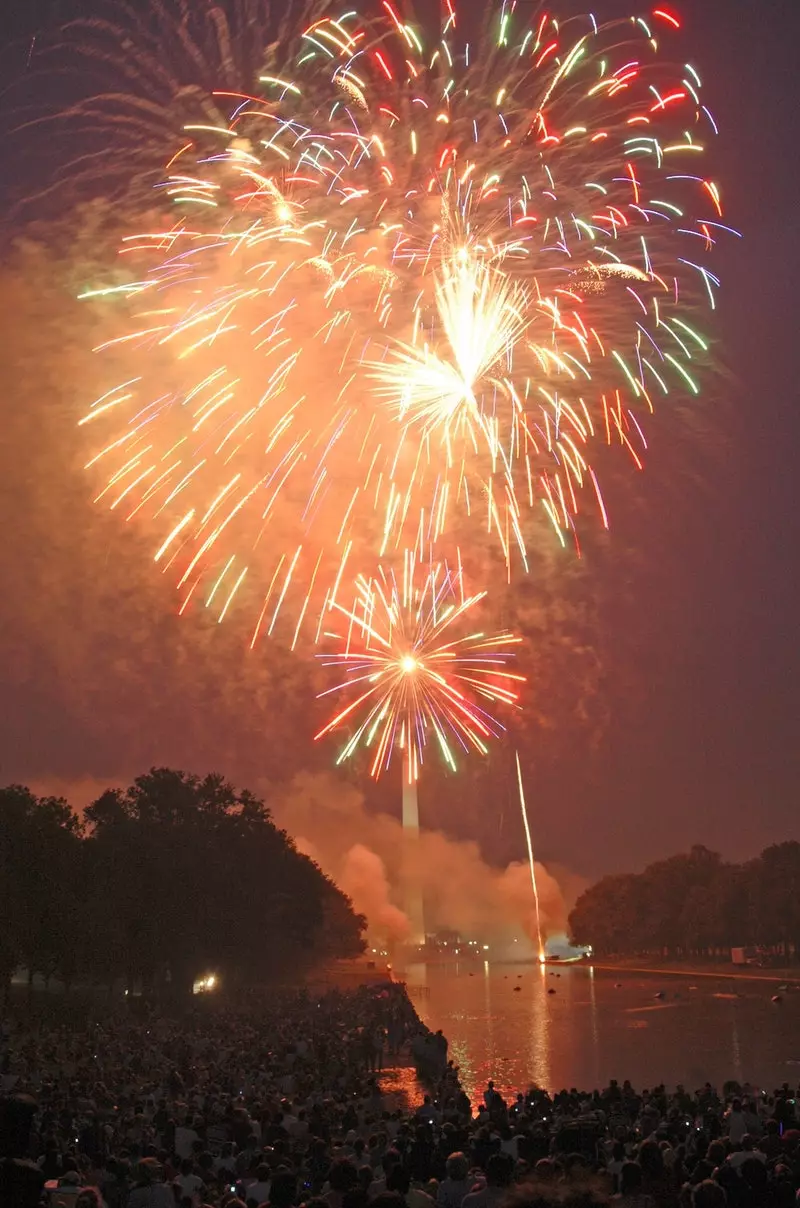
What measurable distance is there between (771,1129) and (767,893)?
303 feet

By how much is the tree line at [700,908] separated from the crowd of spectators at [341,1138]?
78.9m

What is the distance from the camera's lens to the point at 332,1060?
23.1 meters

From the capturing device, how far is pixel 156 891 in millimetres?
54031

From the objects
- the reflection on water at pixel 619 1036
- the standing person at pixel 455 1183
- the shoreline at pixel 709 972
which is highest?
the standing person at pixel 455 1183

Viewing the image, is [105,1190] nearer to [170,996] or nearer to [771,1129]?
[771,1129]

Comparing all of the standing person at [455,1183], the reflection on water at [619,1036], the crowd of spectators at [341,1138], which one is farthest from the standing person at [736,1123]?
the reflection on water at [619,1036]

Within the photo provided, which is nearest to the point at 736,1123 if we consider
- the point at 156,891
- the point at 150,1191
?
the point at 150,1191

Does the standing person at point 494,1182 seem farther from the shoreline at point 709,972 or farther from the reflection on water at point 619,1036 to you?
the shoreline at point 709,972

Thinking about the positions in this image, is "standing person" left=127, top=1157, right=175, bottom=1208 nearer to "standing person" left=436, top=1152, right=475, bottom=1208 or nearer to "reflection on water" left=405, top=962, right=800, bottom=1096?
"standing person" left=436, top=1152, right=475, bottom=1208

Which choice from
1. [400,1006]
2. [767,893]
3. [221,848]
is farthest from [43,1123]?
[767,893]

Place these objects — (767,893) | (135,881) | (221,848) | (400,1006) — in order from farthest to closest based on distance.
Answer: (767,893) < (221,848) < (135,881) < (400,1006)

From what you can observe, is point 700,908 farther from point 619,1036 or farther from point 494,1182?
point 494,1182

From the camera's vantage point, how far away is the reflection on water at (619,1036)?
93.2 feet

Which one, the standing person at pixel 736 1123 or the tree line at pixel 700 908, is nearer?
the standing person at pixel 736 1123
